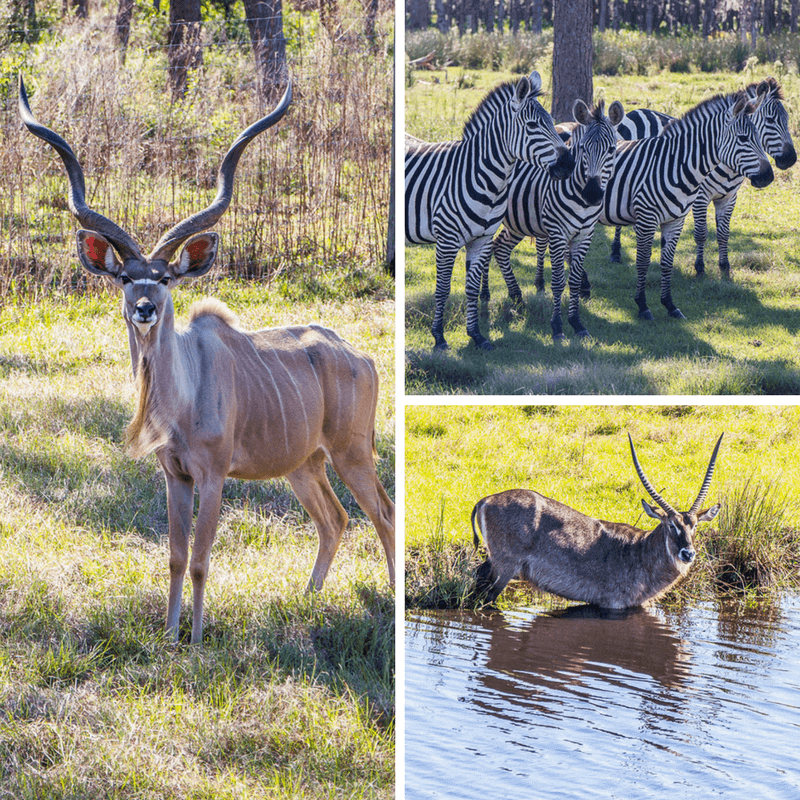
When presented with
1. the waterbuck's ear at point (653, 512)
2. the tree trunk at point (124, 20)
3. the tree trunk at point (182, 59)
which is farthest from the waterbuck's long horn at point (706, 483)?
the tree trunk at point (124, 20)

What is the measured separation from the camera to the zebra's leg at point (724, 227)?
395cm

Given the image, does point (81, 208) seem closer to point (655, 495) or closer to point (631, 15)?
point (631, 15)

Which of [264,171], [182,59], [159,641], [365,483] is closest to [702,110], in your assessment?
[365,483]

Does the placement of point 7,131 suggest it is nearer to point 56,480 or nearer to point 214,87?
point 214,87

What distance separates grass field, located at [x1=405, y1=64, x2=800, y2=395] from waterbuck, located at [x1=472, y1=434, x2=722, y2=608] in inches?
12.6

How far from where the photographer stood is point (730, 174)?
391 centimetres

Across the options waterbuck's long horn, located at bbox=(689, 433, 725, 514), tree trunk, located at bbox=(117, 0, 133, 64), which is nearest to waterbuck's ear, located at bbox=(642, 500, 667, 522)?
waterbuck's long horn, located at bbox=(689, 433, 725, 514)

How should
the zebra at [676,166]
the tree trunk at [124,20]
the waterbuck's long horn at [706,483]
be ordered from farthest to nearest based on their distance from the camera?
the tree trunk at [124,20]
the zebra at [676,166]
the waterbuck's long horn at [706,483]

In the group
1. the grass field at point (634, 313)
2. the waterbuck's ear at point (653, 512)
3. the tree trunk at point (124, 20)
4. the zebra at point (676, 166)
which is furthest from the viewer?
the tree trunk at point (124, 20)

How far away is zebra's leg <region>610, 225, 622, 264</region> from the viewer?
3.83 metres

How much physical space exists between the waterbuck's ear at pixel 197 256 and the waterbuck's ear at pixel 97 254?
0.27 metres

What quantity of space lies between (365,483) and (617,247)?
2203 mm

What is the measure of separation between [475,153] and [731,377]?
1266 mm

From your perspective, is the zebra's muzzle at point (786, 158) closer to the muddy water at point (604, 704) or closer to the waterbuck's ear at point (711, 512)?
the waterbuck's ear at point (711, 512)
